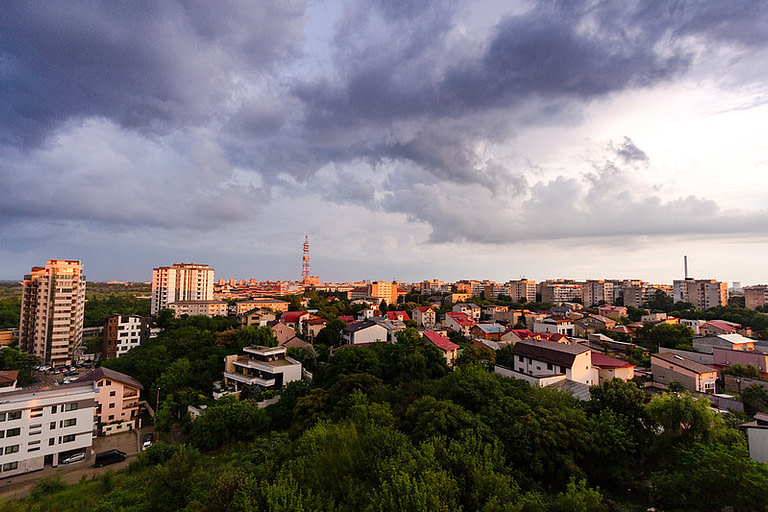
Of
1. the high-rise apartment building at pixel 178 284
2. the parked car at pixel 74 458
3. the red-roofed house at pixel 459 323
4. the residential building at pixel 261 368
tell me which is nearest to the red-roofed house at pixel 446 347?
the residential building at pixel 261 368

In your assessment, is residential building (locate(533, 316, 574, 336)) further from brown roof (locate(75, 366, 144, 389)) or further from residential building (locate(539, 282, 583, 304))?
brown roof (locate(75, 366, 144, 389))

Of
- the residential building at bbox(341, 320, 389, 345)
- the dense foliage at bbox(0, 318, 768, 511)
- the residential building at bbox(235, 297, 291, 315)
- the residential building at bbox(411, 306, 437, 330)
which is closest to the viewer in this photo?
the dense foliage at bbox(0, 318, 768, 511)

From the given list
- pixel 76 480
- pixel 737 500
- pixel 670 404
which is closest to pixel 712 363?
pixel 670 404

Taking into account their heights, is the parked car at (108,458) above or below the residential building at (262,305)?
below

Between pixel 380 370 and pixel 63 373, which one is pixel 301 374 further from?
pixel 63 373

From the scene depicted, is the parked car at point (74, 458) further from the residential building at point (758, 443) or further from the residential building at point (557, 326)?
the residential building at point (557, 326)

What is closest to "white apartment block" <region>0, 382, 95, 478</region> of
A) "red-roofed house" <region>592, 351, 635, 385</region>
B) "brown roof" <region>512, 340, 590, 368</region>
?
"brown roof" <region>512, 340, 590, 368</region>

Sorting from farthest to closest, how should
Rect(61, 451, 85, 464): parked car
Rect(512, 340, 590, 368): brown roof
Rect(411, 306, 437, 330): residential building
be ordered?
Rect(411, 306, 437, 330): residential building < Rect(512, 340, 590, 368): brown roof < Rect(61, 451, 85, 464): parked car
